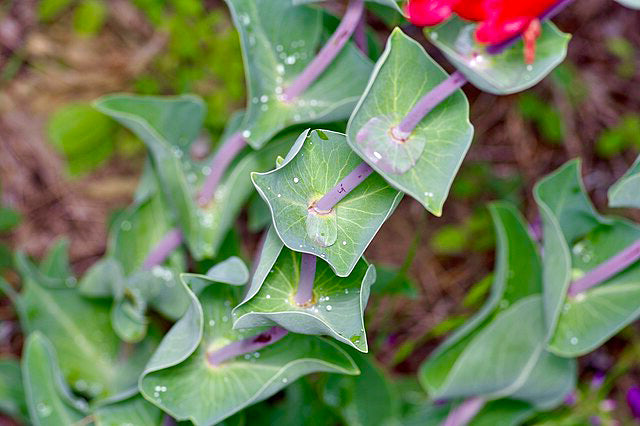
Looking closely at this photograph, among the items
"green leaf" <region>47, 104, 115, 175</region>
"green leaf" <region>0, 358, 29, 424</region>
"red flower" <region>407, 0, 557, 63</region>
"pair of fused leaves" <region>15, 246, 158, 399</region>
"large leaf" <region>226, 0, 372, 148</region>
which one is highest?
"red flower" <region>407, 0, 557, 63</region>

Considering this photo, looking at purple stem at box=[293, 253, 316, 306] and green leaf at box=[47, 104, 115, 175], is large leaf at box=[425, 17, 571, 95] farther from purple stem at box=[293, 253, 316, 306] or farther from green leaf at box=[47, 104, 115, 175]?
green leaf at box=[47, 104, 115, 175]

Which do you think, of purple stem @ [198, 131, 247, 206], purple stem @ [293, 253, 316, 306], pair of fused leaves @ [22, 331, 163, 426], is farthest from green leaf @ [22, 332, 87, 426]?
purple stem @ [293, 253, 316, 306]

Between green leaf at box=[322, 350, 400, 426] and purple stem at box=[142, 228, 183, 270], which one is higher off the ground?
purple stem at box=[142, 228, 183, 270]

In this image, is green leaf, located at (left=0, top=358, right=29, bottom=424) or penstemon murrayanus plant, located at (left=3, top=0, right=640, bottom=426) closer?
penstemon murrayanus plant, located at (left=3, top=0, right=640, bottom=426)

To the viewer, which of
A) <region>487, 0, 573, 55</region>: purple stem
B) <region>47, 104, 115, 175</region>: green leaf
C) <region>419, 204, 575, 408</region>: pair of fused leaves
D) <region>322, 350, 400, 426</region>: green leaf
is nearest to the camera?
<region>487, 0, 573, 55</region>: purple stem

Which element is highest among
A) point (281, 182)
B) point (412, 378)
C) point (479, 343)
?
point (281, 182)

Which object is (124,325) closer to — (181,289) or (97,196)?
(181,289)

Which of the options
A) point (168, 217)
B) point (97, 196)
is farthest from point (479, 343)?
point (97, 196)

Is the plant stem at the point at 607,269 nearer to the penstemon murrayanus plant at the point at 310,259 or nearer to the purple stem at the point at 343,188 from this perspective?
the penstemon murrayanus plant at the point at 310,259
